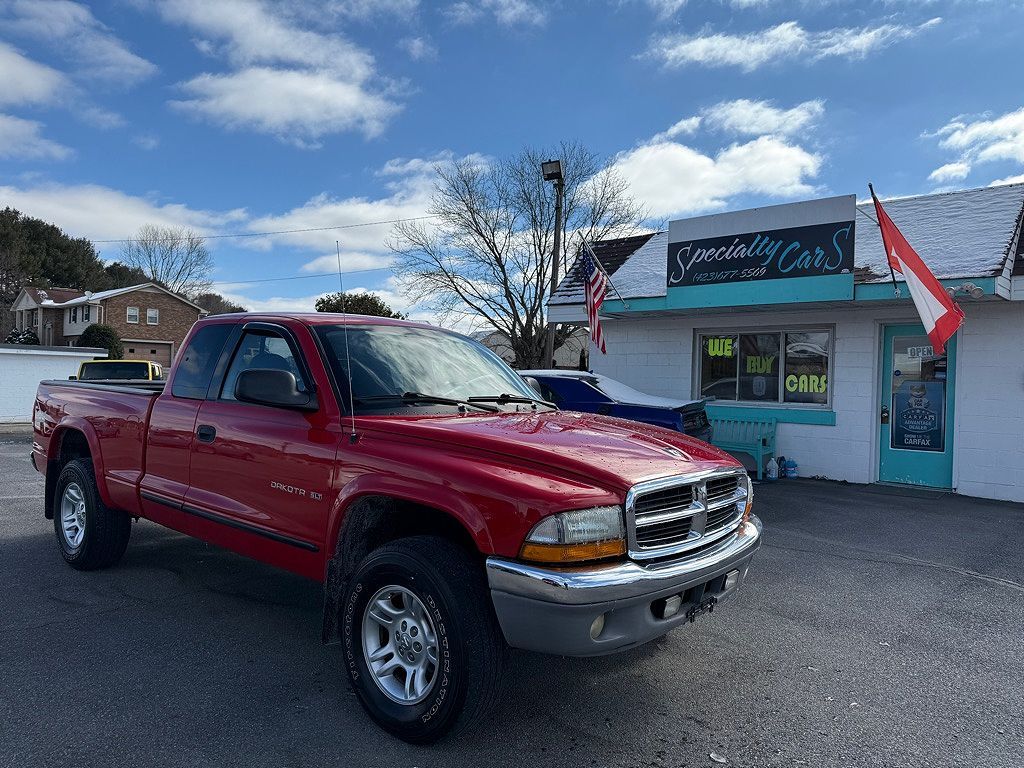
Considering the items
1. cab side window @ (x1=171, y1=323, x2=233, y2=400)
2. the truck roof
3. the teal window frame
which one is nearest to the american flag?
the teal window frame

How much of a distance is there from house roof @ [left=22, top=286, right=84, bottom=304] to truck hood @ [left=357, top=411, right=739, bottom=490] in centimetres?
5671

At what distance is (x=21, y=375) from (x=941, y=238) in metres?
24.3

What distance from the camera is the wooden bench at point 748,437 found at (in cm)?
1098

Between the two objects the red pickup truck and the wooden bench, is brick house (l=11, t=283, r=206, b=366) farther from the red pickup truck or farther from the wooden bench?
the red pickup truck

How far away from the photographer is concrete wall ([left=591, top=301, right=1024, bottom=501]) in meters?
9.79

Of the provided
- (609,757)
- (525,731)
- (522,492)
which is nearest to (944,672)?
(609,757)

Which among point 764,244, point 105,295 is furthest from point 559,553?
point 105,295

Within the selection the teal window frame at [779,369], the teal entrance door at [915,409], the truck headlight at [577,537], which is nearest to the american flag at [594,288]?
the teal window frame at [779,369]

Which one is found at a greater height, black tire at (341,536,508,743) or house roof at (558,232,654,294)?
house roof at (558,232,654,294)

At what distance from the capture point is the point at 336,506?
345cm

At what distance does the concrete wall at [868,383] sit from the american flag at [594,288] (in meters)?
1.47

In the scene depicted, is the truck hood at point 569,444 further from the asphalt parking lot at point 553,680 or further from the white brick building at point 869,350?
the white brick building at point 869,350

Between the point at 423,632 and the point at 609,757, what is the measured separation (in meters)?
0.94

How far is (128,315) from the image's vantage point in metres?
47.9
